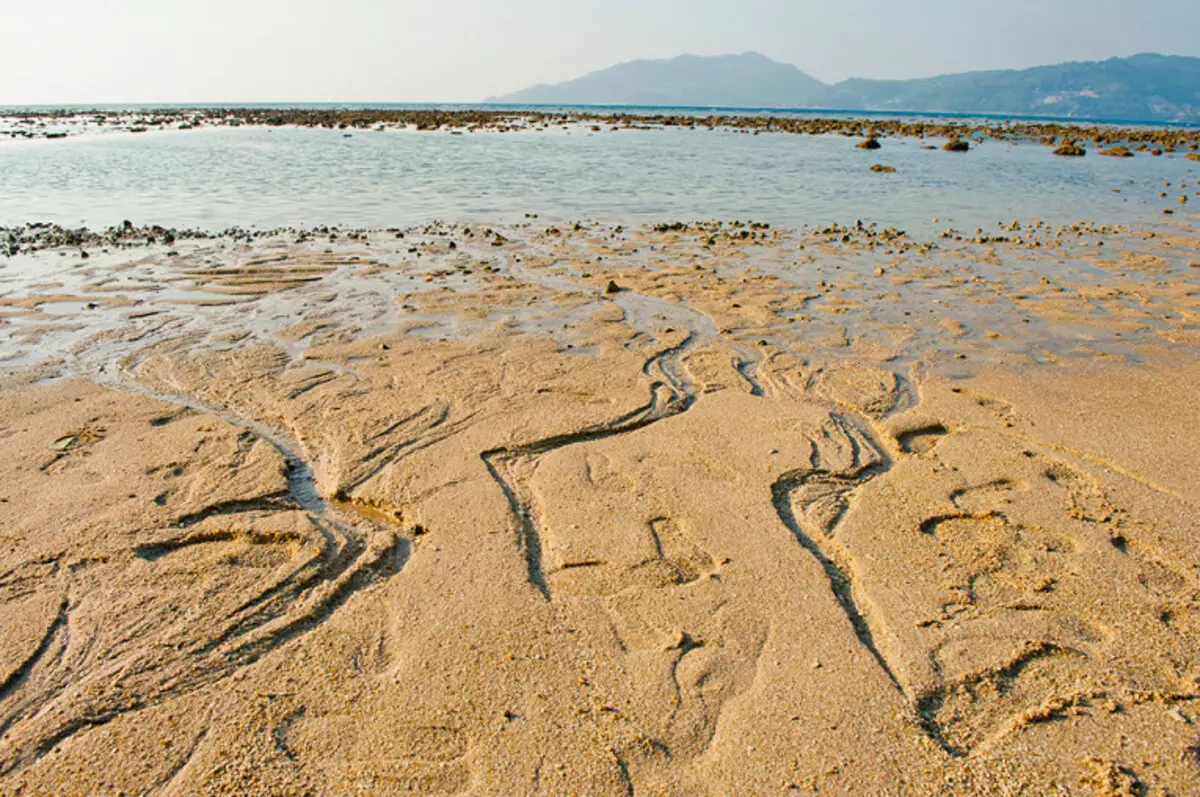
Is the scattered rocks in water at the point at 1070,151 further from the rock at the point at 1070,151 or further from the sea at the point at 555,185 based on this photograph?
the sea at the point at 555,185

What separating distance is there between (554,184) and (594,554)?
1774 cm

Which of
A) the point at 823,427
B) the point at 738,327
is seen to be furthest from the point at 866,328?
the point at 823,427

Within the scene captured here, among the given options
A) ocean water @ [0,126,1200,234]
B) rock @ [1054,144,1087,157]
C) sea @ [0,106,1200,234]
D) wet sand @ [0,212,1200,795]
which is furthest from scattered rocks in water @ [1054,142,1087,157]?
wet sand @ [0,212,1200,795]

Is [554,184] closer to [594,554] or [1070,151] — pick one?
[594,554]

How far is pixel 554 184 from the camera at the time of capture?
20.1m

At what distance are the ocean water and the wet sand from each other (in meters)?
7.83

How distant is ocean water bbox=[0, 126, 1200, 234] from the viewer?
14805mm

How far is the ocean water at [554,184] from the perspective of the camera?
14805 millimetres

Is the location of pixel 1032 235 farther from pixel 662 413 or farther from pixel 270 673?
pixel 270 673

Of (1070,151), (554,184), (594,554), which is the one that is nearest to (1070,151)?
(1070,151)

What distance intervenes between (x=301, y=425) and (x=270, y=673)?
2.50 metres

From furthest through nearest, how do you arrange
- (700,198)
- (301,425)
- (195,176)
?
(195,176) → (700,198) → (301,425)

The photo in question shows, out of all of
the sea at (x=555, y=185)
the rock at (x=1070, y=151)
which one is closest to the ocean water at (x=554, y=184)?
the sea at (x=555, y=185)

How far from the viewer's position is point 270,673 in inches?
116
